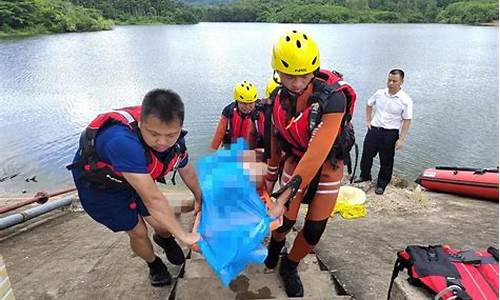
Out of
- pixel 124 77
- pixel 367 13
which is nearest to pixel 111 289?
pixel 124 77

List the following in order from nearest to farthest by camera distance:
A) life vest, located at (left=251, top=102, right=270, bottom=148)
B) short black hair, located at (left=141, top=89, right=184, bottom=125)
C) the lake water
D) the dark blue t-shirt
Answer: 1. short black hair, located at (left=141, top=89, right=184, bottom=125)
2. the dark blue t-shirt
3. life vest, located at (left=251, top=102, right=270, bottom=148)
4. the lake water

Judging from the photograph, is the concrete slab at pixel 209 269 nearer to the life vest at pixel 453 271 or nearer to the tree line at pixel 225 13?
the life vest at pixel 453 271

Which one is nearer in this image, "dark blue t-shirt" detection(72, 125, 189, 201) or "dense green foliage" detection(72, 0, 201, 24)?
"dark blue t-shirt" detection(72, 125, 189, 201)

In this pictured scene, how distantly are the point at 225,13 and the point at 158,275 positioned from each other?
112786mm

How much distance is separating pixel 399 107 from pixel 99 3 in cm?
8616

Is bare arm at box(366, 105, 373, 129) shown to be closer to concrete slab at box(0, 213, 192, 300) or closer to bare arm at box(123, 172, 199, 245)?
concrete slab at box(0, 213, 192, 300)

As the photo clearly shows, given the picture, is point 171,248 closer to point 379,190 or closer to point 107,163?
point 107,163

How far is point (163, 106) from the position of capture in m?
2.29

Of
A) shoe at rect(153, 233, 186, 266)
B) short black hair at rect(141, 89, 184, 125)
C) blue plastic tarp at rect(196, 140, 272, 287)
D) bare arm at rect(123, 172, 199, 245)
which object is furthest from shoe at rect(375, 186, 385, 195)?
short black hair at rect(141, 89, 184, 125)

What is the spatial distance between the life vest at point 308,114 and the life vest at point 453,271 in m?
0.95

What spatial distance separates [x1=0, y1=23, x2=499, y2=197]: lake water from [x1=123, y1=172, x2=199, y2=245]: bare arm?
8325mm

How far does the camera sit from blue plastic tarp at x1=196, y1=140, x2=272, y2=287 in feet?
8.29

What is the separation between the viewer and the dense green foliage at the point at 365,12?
2908 inches

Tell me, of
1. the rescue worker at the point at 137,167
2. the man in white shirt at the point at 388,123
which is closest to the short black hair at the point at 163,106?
the rescue worker at the point at 137,167
